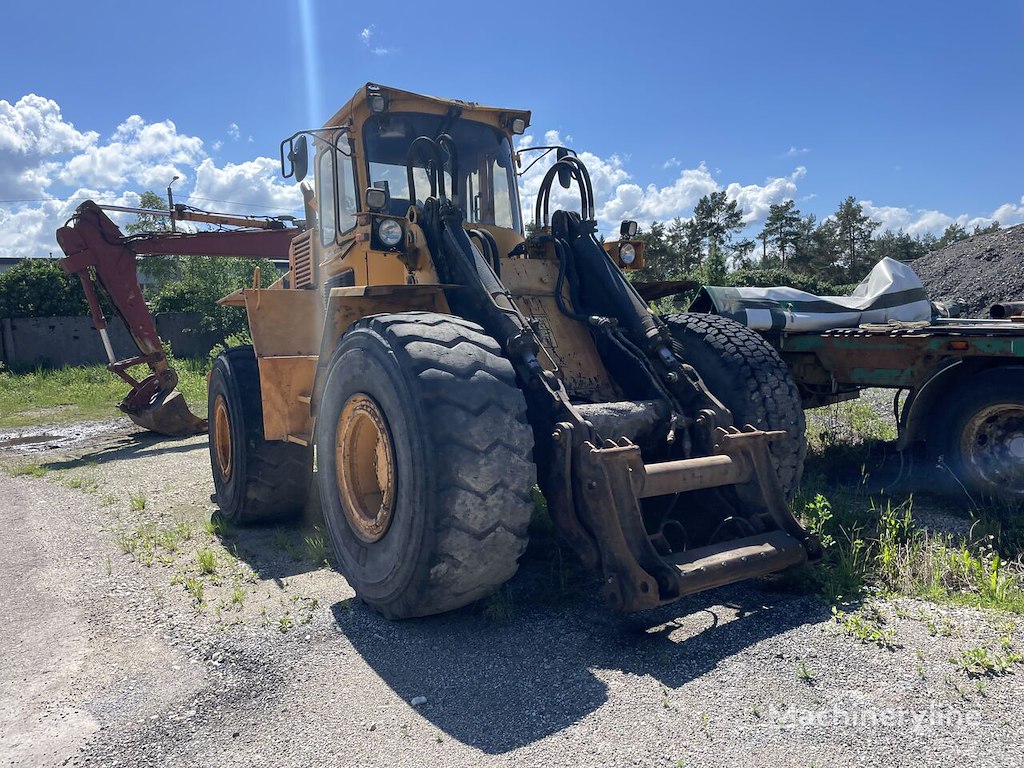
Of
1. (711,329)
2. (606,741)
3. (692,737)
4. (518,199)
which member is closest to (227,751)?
(606,741)

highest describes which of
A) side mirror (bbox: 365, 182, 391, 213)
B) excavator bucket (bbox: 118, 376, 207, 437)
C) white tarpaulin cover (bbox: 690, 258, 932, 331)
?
side mirror (bbox: 365, 182, 391, 213)

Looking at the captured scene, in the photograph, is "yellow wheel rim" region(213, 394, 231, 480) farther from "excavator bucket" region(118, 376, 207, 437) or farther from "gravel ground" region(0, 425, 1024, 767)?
"excavator bucket" region(118, 376, 207, 437)

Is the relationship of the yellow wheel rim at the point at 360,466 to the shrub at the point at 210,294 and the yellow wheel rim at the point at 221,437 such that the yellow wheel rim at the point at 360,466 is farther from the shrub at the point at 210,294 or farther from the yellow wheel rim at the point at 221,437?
the shrub at the point at 210,294

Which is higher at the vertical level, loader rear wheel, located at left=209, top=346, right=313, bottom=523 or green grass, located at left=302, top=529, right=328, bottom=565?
loader rear wheel, located at left=209, top=346, right=313, bottom=523

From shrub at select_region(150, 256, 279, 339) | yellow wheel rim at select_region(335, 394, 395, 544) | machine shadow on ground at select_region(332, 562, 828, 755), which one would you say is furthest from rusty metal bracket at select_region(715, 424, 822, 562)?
shrub at select_region(150, 256, 279, 339)

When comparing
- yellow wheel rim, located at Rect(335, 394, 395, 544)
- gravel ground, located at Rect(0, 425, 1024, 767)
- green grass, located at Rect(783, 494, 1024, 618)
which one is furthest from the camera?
yellow wheel rim, located at Rect(335, 394, 395, 544)

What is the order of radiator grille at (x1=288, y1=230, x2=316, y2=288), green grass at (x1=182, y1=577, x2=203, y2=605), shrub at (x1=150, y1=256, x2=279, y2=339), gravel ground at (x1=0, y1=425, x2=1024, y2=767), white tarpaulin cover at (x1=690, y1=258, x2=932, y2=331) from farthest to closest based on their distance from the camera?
A: shrub at (x1=150, y1=256, x2=279, y2=339) → white tarpaulin cover at (x1=690, y1=258, x2=932, y2=331) → radiator grille at (x1=288, y1=230, x2=316, y2=288) → green grass at (x1=182, y1=577, x2=203, y2=605) → gravel ground at (x1=0, y1=425, x2=1024, y2=767)

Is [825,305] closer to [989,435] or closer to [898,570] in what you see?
[989,435]

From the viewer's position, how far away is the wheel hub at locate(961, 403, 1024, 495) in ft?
17.8

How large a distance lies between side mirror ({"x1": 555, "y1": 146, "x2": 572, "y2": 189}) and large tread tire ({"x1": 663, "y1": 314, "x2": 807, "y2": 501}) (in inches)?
63.0

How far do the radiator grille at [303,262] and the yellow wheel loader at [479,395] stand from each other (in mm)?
36

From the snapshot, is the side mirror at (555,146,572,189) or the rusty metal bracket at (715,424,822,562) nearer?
the rusty metal bracket at (715,424,822,562)

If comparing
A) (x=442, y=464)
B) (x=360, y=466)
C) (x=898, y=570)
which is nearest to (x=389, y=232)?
(x=360, y=466)

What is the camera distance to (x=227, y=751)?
9.24ft
